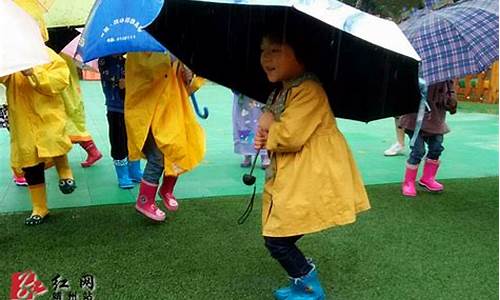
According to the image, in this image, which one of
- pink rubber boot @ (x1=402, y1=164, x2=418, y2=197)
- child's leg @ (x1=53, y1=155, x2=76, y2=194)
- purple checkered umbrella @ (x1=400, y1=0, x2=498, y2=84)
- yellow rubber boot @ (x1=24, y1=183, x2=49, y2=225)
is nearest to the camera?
purple checkered umbrella @ (x1=400, y1=0, x2=498, y2=84)

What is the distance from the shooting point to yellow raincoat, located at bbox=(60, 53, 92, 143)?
5176 mm

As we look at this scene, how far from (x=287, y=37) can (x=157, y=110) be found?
55.5 inches

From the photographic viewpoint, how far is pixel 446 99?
4777 millimetres

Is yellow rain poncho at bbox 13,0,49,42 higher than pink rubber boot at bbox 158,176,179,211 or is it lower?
higher

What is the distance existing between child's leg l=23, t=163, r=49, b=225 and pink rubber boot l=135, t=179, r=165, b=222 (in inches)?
27.7

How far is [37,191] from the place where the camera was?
4.03 meters

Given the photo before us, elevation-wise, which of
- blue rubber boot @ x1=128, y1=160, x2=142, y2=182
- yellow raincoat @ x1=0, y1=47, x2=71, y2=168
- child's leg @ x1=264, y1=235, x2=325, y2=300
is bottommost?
blue rubber boot @ x1=128, y1=160, x2=142, y2=182

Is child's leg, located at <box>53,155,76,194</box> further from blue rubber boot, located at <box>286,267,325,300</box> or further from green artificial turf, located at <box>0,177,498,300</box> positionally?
blue rubber boot, located at <box>286,267,325,300</box>

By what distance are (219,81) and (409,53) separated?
3.91ft

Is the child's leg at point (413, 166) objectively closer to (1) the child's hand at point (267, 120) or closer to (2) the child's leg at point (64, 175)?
(1) the child's hand at point (267, 120)

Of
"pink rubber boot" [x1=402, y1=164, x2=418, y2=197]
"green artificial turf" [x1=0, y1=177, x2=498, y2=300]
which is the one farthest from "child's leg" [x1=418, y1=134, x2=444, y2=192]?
"green artificial turf" [x1=0, y1=177, x2=498, y2=300]

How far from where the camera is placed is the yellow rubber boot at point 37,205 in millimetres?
4011

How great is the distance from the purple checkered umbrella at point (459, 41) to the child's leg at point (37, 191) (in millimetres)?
2674

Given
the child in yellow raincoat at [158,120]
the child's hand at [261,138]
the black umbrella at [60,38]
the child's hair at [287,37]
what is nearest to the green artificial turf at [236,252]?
the child in yellow raincoat at [158,120]
